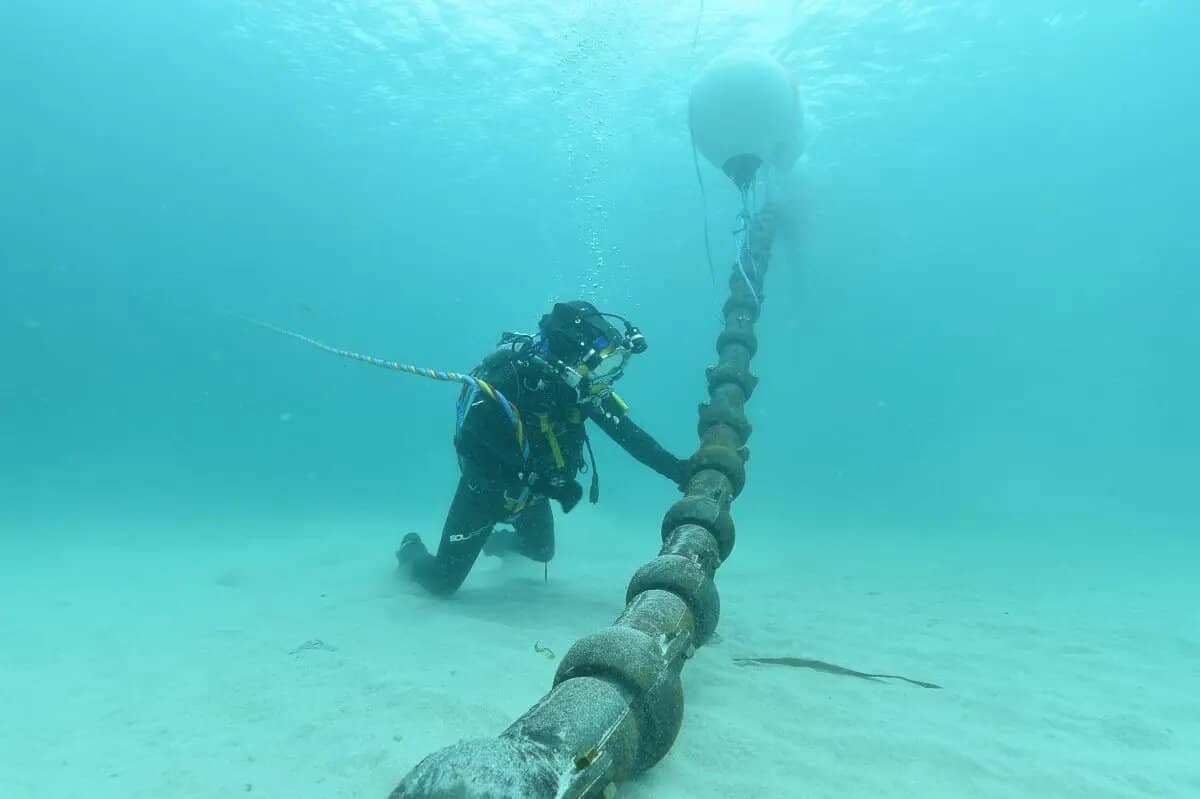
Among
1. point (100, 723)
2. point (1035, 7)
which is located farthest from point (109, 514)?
point (1035, 7)

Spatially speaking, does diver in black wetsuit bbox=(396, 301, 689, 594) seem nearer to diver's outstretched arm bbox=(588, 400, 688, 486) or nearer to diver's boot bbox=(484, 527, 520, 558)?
diver's outstretched arm bbox=(588, 400, 688, 486)

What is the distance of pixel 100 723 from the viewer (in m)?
3.33

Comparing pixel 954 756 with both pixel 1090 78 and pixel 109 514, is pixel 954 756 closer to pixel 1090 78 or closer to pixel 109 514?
pixel 109 514

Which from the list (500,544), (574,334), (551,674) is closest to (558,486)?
(574,334)

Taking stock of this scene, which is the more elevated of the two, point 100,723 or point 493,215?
point 493,215

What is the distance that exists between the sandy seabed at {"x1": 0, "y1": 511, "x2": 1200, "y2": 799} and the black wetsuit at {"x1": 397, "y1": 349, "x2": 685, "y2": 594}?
3.12ft

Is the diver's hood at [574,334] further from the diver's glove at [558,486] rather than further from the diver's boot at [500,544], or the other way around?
the diver's boot at [500,544]

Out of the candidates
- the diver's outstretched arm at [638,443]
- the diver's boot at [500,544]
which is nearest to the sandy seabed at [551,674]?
the diver's boot at [500,544]

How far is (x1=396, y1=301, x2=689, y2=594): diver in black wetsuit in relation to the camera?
4738 mm

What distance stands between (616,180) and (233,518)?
21.6 meters

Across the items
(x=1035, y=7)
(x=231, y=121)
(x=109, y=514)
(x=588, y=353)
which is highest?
(x=1035, y=7)

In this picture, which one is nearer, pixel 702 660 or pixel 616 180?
pixel 702 660

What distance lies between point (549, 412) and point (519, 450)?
39 cm

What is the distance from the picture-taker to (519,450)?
4785mm
